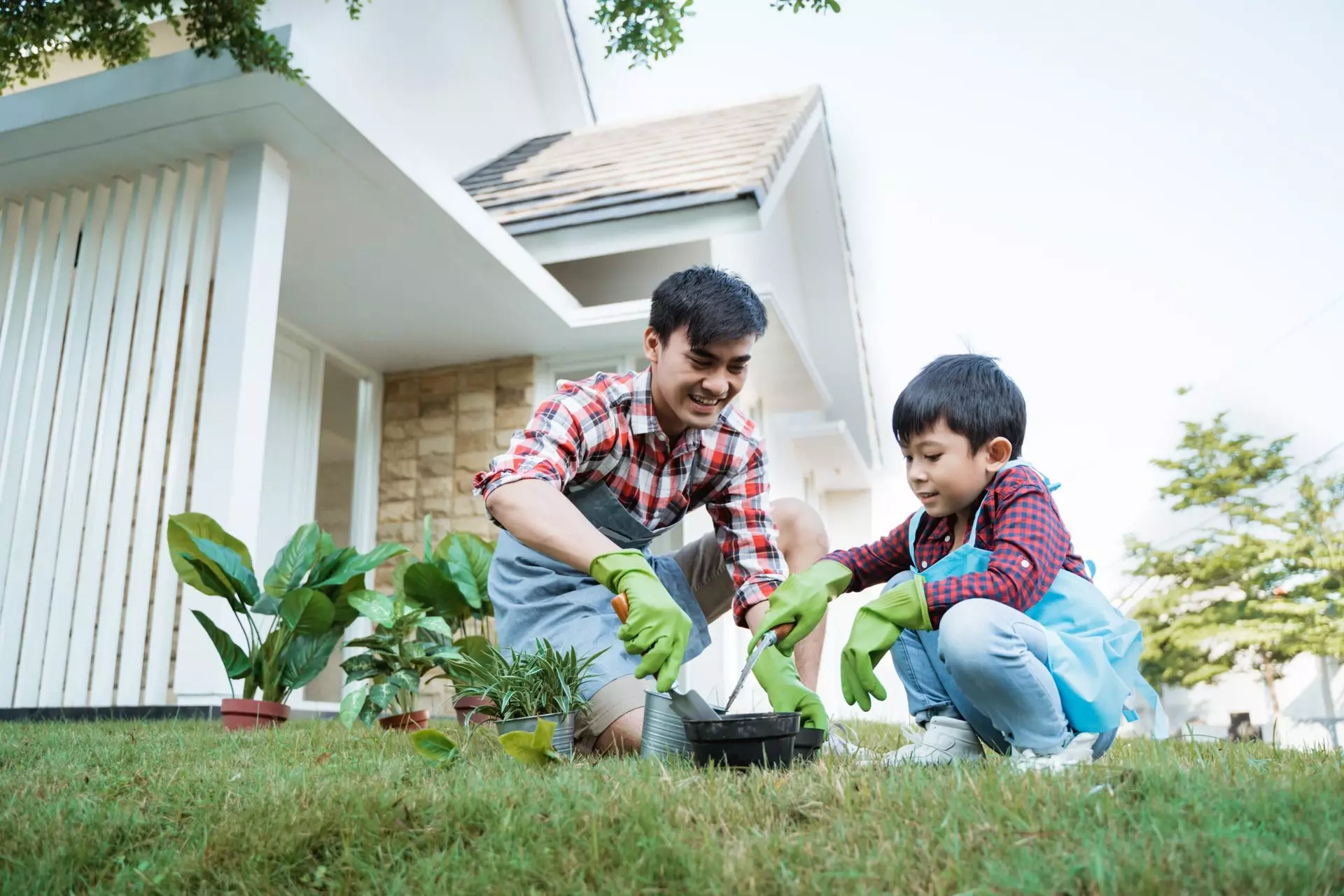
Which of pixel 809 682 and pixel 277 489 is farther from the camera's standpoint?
pixel 277 489

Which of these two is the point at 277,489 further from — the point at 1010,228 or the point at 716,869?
the point at 1010,228

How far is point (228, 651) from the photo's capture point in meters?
3.65

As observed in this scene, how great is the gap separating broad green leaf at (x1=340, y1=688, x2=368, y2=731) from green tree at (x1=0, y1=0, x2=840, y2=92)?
2.28m

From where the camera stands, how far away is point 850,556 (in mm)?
2408

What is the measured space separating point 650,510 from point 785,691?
76 centimetres

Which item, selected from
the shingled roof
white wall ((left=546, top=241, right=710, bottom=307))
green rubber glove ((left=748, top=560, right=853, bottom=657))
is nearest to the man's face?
green rubber glove ((left=748, top=560, right=853, bottom=657))

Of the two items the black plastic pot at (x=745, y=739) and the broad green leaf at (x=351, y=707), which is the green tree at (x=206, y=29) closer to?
the broad green leaf at (x=351, y=707)

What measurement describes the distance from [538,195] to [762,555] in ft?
14.3

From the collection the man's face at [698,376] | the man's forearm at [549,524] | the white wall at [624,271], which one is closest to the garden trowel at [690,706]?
the man's forearm at [549,524]

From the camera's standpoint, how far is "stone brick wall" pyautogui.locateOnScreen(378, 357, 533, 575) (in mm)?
6539

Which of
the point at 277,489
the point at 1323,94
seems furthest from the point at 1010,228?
the point at 277,489

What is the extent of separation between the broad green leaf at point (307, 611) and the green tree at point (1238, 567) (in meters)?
17.7

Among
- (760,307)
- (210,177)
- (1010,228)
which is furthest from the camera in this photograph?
(1010,228)

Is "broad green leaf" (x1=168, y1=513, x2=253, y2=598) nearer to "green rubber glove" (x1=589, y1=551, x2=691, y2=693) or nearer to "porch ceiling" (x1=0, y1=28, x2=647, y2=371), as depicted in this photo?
"porch ceiling" (x1=0, y1=28, x2=647, y2=371)
